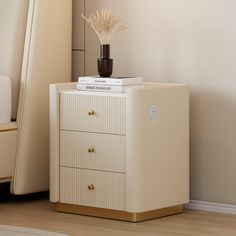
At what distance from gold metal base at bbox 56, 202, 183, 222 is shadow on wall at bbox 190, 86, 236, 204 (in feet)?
0.60

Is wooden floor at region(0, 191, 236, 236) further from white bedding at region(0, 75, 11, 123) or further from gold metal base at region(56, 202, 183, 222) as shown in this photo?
white bedding at region(0, 75, 11, 123)

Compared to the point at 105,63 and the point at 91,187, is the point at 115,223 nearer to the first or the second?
the point at 91,187

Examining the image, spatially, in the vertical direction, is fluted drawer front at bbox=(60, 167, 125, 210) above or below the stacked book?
below

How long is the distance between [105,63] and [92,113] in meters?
0.29

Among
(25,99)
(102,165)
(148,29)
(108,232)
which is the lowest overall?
(108,232)

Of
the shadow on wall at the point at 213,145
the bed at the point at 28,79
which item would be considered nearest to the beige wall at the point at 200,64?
the shadow on wall at the point at 213,145

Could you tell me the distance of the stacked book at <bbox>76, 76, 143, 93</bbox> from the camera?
360 centimetres

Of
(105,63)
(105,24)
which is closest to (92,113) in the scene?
(105,63)

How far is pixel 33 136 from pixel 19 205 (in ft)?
1.16

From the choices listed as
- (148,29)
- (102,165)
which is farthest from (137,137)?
(148,29)

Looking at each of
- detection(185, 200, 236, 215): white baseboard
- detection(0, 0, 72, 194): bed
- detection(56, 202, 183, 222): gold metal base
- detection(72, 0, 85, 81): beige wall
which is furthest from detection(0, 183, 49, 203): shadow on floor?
detection(185, 200, 236, 215): white baseboard

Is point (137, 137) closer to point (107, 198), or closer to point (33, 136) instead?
point (107, 198)

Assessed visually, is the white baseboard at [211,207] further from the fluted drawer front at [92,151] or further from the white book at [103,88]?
the white book at [103,88]

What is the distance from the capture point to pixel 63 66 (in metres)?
4.13
